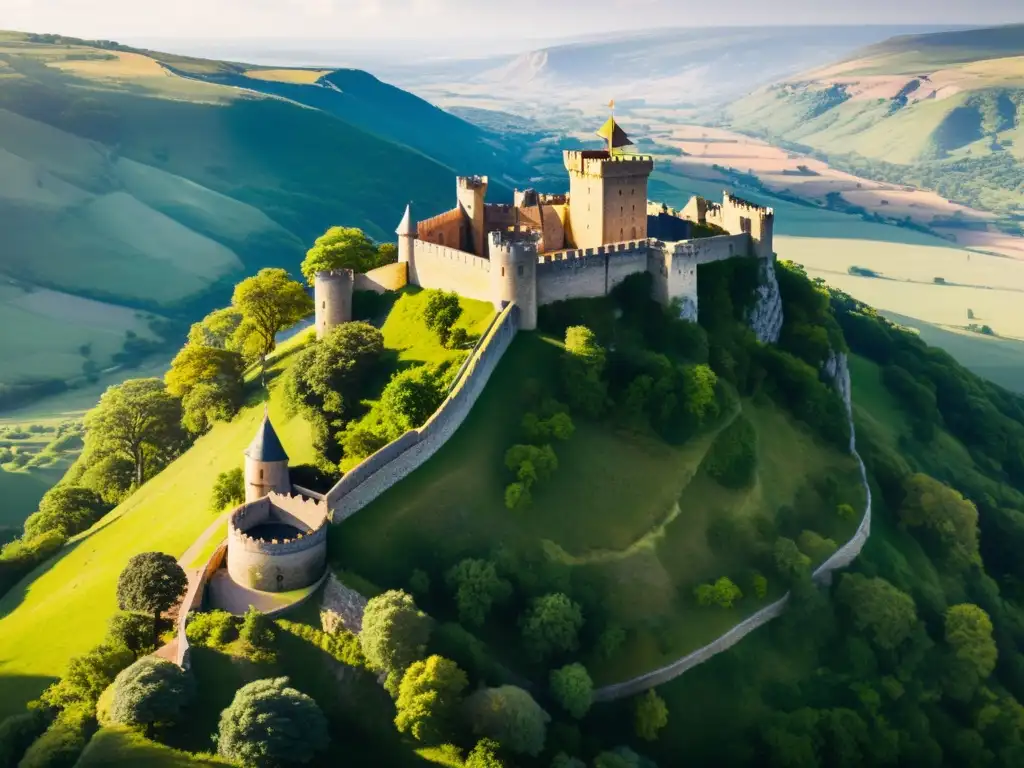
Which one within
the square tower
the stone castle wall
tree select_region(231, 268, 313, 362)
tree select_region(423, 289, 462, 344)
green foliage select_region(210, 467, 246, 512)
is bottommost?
green foliage select_region(210, 467, 246, 512)

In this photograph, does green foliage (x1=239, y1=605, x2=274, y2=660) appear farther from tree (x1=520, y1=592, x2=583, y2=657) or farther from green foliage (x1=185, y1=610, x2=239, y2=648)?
tree (x1=520, y1=592, x2=583, y2=657)

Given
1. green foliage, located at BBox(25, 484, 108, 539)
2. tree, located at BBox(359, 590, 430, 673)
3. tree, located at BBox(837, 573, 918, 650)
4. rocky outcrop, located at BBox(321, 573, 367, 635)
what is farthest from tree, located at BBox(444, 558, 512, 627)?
green foliage, located at BBox(25, 484, 108, 539)

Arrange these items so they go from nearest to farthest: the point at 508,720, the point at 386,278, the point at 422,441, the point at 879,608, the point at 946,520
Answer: the point at 508,720 → the point at 422,441 → the point at 879,608 → the point at 946,520 → the point at 386,278

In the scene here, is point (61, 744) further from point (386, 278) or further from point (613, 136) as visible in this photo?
point (613, 136)

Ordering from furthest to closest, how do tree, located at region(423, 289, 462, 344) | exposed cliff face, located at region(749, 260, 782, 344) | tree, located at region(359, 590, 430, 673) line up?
exposed cliff face, located at region(749, 260, 782, 344)
tree, located at region(423, 289, 462, 344)
tree, located at region(359, 590, 430, 673)

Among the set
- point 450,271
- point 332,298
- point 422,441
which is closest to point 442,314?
point 450,271

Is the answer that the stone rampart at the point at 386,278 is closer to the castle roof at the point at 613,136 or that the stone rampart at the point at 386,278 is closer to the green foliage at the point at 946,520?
the castle roof at the point at 613,136

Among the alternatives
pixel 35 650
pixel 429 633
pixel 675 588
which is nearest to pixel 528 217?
pixel 675 588

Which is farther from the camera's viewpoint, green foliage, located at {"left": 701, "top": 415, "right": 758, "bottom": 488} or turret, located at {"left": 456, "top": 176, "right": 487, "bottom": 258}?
turret, located at {"left": 456, "top": 176, "right": 487, "bottom": 258}
